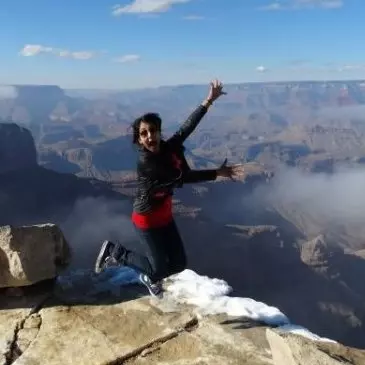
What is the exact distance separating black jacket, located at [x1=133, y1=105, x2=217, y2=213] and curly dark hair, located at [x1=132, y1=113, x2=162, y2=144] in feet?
0.58

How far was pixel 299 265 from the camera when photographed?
10219 cm

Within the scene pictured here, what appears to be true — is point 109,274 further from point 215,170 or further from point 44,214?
point 44,214

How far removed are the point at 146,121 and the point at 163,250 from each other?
1.67 metres

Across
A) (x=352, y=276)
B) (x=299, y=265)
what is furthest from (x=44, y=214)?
(x=352, y=276)

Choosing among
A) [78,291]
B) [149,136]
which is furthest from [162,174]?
[78,291]

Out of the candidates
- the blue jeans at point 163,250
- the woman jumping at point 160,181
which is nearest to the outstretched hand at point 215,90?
the woman jumping at point 160,181

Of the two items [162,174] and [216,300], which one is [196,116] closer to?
[162,174]

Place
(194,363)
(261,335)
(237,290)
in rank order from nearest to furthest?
(194,363)
(261,335)
(237,290)

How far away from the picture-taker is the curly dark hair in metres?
5.36

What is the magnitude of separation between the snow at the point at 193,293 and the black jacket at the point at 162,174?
5.60 feet

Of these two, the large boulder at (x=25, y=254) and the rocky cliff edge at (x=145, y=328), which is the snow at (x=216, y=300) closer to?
the rocky cliff edge at (x=145, y=328)

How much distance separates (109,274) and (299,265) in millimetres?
99255

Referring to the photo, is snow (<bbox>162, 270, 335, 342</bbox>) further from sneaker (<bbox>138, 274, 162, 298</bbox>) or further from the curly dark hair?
the curly dark hair

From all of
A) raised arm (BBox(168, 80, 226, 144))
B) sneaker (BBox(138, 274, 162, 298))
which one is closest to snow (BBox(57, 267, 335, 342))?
sneaker (BBox(138, 274, 162, 298))
